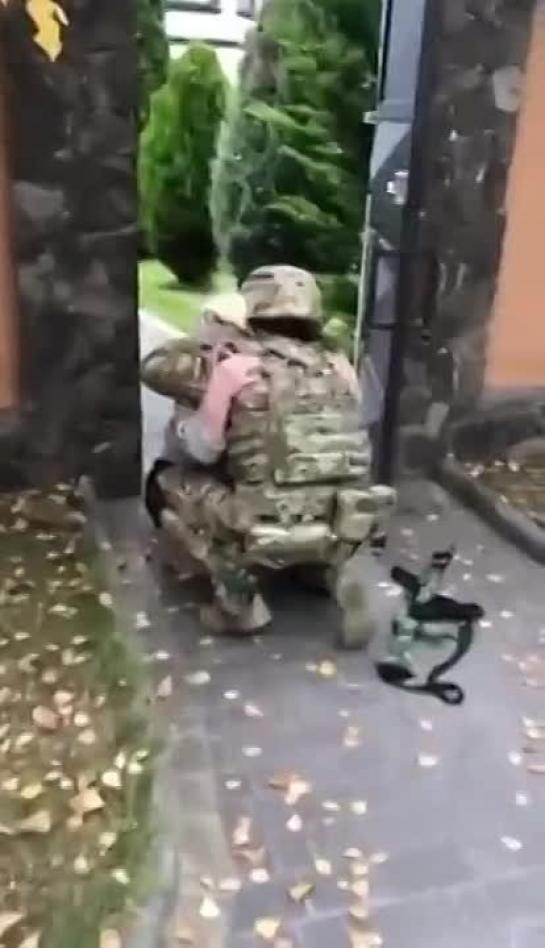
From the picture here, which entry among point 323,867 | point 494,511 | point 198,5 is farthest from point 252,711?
point 198,5

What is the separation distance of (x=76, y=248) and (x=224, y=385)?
680mm

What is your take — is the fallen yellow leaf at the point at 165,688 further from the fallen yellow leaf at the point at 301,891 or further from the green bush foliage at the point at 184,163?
the green bush foliage at the point at 184,163

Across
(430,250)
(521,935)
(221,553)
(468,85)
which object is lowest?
(521,935)

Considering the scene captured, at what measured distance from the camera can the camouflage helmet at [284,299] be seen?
8.36 feet

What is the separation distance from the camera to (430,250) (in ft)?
10.4

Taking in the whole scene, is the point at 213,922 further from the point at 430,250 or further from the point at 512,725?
the point at 430,250

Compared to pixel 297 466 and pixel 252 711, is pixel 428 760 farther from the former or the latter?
pixel 297 466

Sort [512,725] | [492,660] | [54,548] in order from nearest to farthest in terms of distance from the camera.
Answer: [512,725] < [492,660] < [54,548]

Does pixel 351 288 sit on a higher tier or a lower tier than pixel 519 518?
higher

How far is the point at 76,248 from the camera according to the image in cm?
291

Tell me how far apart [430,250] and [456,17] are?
0.57 m

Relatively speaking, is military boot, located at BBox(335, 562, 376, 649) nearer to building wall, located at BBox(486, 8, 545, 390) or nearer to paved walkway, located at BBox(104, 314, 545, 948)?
paved walkway, located at BBox(104, 314, 545, 948)

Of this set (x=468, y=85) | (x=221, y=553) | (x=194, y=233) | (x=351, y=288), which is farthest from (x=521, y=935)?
(x=194, y=233)

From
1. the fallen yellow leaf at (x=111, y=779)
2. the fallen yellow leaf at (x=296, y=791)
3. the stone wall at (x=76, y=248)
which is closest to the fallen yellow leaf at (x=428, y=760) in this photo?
the fallen yellow leaf at (x=296, y=791)
